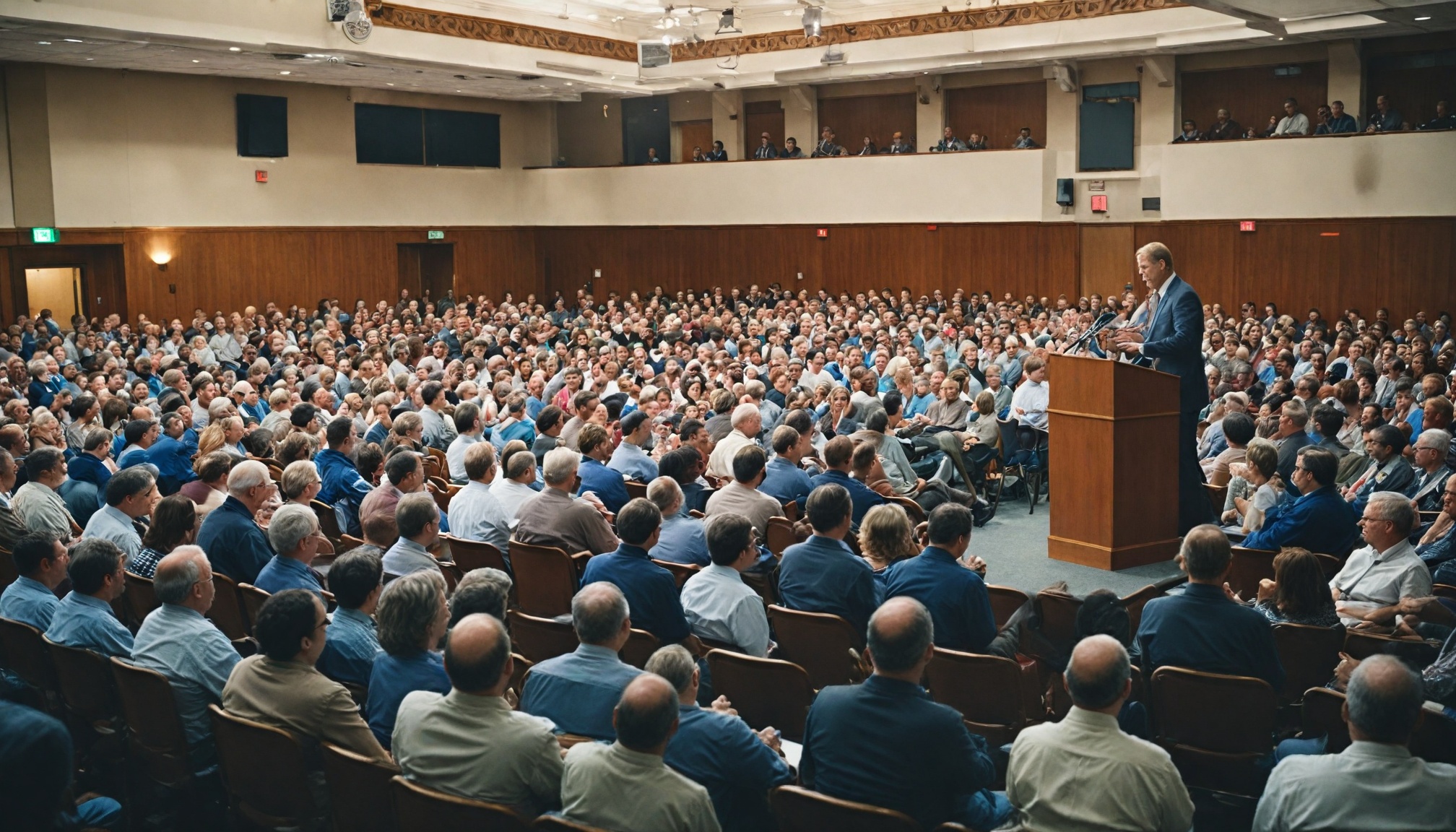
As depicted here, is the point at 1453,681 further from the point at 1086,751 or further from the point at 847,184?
the point at 847,184

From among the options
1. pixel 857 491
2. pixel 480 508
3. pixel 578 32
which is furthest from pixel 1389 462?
pixel 578 32

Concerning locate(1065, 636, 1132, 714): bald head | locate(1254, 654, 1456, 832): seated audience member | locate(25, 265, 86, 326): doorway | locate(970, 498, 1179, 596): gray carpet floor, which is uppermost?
locate(25, 265, 86, 326): doorway

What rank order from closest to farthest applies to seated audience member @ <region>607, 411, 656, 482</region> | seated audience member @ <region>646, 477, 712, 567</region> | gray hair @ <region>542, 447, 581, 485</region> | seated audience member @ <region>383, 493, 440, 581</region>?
seated audience member @ <region>383, 493, 440, 581</region>, seated audience member @ <region>646, 477, 712, 567</region>, gray hair @ <region>542, 447, 581, 485</region>, seated audience member @ <region>607, 411, 656, 482</region>

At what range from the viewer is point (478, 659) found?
3395mm

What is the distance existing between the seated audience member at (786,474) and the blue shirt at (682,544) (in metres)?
1.09

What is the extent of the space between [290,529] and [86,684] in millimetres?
1001

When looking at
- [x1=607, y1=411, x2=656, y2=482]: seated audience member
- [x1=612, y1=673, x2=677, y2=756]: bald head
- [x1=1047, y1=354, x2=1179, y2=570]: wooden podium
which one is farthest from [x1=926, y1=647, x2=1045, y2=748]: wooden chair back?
[x1=607, y1=411, x2=656, y2=482]: seated audience member

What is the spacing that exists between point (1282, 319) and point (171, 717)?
16.5m

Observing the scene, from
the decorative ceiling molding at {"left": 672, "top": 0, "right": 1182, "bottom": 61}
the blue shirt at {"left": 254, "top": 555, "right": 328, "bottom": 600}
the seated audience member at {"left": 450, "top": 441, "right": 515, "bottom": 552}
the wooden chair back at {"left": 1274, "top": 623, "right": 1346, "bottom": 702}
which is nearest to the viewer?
the wooden chair back at {"left": 1274, "top": 623, "right": 1346, "bottom": 702}

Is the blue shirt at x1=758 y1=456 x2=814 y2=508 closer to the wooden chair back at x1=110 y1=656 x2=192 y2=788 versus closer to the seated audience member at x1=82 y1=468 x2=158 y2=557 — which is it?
the seated audience member at x1=82 y1=468 x2=158 y2=557

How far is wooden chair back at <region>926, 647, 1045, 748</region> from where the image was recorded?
4.21m

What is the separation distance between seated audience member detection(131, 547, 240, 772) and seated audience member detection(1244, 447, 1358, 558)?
4.75 meters

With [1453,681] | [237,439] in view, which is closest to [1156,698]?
[1453,681]

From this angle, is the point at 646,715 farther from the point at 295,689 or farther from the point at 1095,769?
the point at 295,689
